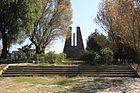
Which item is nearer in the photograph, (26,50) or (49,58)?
(49,58)

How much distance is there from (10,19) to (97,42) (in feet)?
65.5

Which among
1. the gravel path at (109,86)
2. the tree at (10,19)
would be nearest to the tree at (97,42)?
the tree at (10,19)

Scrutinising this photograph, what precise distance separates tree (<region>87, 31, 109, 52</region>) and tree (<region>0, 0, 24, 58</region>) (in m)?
15.3

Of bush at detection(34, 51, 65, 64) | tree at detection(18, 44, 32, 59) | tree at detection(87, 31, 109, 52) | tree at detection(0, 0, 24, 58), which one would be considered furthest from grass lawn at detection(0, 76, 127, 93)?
tree at detection(87, 31, 109, 52)

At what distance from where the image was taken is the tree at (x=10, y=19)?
136 ft

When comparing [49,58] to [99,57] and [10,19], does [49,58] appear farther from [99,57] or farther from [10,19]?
[99,57]

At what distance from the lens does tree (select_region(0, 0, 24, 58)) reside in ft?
136

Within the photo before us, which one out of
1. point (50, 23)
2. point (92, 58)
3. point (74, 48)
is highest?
point (50, 23)

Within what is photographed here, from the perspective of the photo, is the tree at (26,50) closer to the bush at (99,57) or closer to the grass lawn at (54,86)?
the bush at (99,57)

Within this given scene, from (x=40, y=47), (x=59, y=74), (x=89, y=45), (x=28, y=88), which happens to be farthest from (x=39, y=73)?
(x=89, y=45)

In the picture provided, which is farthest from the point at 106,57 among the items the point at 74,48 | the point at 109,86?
the point at 74,48

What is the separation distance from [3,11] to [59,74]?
1507 cm

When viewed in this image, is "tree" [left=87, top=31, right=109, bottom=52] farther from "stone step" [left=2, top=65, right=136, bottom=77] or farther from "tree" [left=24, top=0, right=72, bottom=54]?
"stone step" [left=2, top=65, right=136, bottom=77]

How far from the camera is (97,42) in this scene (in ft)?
190
